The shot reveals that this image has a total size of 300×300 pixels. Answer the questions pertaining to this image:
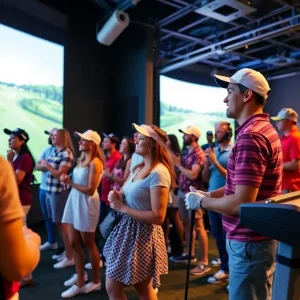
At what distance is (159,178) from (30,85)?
417 centimetres

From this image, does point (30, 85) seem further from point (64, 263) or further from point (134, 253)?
point (134, 253)

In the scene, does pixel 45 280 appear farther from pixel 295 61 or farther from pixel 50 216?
pixel 295 61

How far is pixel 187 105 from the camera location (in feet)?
27.2

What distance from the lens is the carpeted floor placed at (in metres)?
3.17

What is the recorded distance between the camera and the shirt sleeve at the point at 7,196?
96 centimetres

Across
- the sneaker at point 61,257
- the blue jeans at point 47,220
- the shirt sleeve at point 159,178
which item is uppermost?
the shirt sleeve at point 159,178

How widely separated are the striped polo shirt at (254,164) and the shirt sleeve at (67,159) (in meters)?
2.64

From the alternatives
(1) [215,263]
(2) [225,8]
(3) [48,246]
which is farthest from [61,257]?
(2) [225,8]

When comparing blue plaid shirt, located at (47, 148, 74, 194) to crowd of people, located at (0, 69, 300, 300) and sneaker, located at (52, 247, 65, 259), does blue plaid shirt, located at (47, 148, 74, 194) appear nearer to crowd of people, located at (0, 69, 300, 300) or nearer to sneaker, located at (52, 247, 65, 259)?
crowd of people, located at (0, 69, 300, 300)

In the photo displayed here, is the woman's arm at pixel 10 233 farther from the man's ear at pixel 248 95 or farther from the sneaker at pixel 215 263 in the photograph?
the sneaker at pixel 215 263

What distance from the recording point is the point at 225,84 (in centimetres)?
183

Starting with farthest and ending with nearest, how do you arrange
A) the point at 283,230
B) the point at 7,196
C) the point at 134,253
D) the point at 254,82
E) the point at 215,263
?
1. the point at 215,263
2. the point at 134,253
3. the point at 254,82
4. the point at 283,230
5. the point at 7,196

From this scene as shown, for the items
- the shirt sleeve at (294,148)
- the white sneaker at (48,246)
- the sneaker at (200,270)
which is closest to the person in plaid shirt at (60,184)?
the white sneaker at (48,246)

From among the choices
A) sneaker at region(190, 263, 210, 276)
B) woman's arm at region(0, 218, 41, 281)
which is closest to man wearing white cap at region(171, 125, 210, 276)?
sneaker at region(190, 263, 210, 276)
